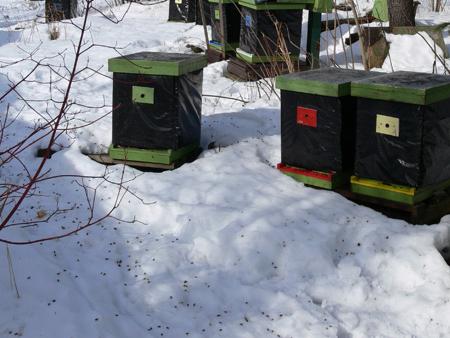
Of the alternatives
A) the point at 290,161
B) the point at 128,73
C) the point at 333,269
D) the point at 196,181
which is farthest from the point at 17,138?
the point at 333,269

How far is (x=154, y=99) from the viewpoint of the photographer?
4723 millimetres

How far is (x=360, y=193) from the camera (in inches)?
161

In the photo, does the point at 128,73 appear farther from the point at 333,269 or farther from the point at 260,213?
the point at 333,269

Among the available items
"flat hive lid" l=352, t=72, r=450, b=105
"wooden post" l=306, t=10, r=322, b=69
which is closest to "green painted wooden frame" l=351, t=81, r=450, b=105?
"flat hive lid" l=352, t=72, r=450, b=105

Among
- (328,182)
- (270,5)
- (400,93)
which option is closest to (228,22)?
(270,5)

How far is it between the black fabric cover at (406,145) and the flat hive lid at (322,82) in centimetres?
15

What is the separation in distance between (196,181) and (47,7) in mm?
Result: 10575

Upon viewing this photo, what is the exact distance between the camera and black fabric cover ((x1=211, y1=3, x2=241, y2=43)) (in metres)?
8.38

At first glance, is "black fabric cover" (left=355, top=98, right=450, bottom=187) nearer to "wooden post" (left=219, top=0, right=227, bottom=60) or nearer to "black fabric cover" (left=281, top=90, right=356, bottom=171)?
"black fabric cover" (left=281, top=90, right=356, bottom=171)

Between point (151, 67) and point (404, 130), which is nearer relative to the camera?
point (404, 130)

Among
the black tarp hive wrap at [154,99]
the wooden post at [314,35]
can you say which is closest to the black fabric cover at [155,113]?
the black tarp hive wrap at [154,99]

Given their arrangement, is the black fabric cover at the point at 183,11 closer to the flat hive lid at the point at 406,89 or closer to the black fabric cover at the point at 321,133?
the black fabric cover at the point at 321,133

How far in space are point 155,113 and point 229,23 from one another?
4.01m

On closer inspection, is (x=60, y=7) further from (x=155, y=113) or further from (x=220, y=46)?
(x=155, y=113)
